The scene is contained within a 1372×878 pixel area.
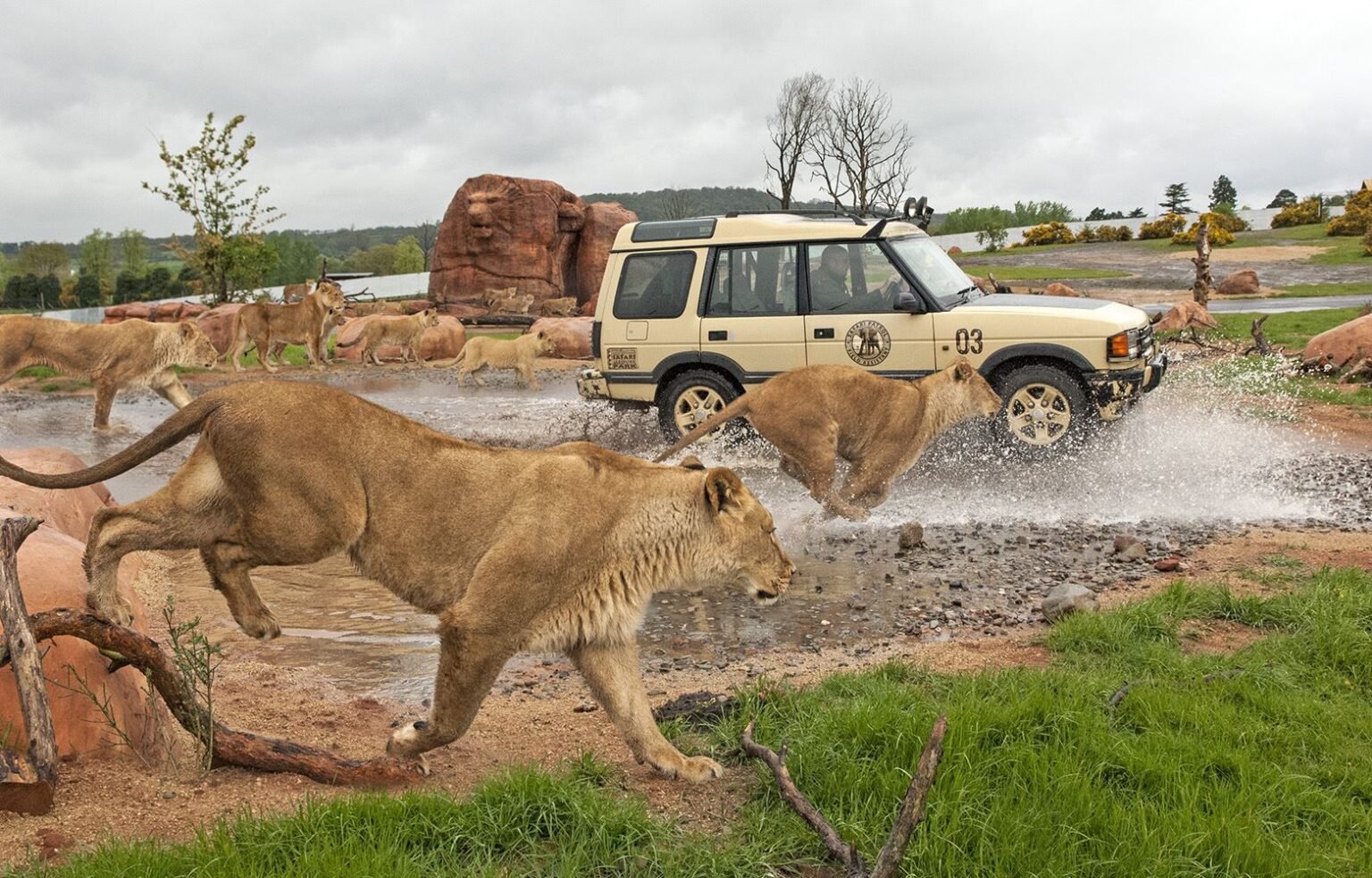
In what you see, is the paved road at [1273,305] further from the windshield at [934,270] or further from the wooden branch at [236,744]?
the wooden branch at [236,744]

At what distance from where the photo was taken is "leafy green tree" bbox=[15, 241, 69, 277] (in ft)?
218

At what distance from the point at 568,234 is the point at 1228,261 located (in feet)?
73.0

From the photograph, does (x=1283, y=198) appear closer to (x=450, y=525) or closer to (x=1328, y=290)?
(x=1328, y=290)

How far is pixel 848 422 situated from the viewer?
357 inches

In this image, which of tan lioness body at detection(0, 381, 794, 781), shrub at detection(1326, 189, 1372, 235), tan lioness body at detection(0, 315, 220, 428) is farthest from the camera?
shrub at detection(1326, 189, 1372, 235)

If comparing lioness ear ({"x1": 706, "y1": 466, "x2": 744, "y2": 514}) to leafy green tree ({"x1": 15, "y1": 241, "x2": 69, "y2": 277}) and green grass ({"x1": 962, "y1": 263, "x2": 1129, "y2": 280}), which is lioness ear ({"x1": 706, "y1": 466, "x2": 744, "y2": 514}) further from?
leafy green tree ({"x1": 15, "y1": 241, "x2": 69, "y2": 277})

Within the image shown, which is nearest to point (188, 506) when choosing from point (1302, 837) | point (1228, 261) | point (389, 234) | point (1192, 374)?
point (1302, 837)

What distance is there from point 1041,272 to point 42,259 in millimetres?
57992

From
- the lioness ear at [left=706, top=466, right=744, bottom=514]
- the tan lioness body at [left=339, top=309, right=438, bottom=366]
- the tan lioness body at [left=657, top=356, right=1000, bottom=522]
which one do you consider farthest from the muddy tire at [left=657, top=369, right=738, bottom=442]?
the tan lioness body at [left=339, top=309, right=438, bottom=366]

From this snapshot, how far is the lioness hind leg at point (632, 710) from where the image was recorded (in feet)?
14.2

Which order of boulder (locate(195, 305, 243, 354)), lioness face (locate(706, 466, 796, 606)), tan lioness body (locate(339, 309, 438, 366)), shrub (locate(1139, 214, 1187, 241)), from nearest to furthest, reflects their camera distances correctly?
lioness face (locate(706, 466, 796, 606))
tan lioness body (locate(339, 309, 438, 366))
boulder (locate(195, 305, 243, 354))
shrub (locate(1139, 214, 1187, 241))

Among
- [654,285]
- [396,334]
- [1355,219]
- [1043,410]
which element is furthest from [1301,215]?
[654,285]

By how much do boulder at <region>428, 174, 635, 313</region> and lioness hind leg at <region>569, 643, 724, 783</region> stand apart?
30592 millimetres

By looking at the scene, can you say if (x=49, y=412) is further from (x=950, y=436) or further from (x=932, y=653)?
(x=932, y=653)
